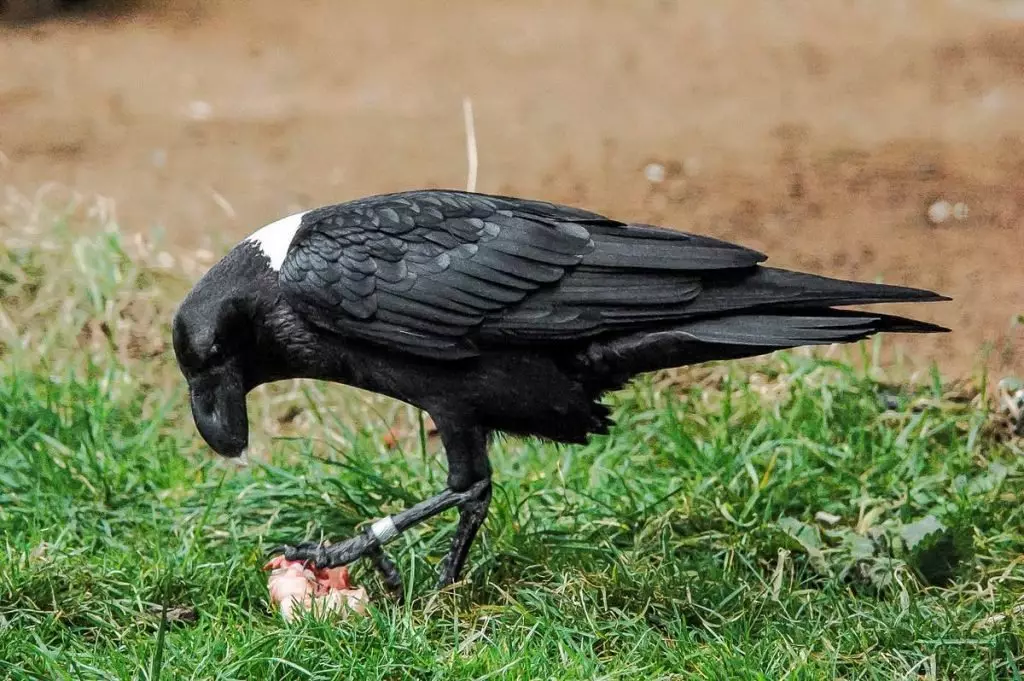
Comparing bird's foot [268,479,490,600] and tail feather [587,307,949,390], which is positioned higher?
tail feather [587,307,949,390]

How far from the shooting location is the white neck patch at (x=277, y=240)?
10.9ft

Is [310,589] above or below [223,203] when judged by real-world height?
above

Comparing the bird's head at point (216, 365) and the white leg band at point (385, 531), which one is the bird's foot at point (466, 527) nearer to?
the white leg band at point (385, 531)

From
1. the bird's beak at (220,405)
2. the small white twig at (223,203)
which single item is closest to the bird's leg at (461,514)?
the bird's beak at (220,405)

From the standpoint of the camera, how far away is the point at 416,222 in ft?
10.9

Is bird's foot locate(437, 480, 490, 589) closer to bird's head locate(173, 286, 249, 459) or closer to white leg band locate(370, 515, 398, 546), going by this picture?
white leg band locate(370, 515, 398, 546)

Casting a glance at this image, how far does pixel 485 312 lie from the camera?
3221 mm

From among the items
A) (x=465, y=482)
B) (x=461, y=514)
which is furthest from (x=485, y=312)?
(x=461, y=514)

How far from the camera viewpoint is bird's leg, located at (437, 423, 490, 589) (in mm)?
3336

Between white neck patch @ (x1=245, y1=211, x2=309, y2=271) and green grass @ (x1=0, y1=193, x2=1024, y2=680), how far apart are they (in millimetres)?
881

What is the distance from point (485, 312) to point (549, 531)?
846mm

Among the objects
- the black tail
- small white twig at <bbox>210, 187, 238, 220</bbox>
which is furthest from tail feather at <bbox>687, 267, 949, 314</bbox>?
small white twig at <bbox>210, 187, 238, 220</bbox>

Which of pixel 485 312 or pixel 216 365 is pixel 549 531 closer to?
pixel 485 312

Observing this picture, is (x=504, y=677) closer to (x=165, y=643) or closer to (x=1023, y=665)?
(x=165, y=643)
